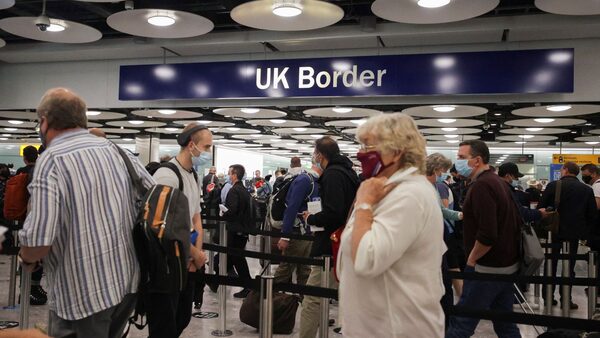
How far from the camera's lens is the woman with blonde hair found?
1969 mm

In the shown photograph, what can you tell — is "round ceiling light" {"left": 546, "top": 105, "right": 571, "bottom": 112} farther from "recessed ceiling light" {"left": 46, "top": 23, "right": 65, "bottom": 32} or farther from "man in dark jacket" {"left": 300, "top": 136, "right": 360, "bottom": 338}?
"recessed ceiling light" {"left": 46, "top": 23, "right": 65, "bottom": 32}

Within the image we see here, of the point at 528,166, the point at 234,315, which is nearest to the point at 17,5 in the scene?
the point at 234,315

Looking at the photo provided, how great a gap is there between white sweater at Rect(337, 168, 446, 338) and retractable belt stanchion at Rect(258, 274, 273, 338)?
1.31 meters

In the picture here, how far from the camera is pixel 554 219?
6906mm

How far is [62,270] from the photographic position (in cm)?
241

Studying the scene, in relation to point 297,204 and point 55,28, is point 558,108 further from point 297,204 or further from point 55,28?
point 55,28

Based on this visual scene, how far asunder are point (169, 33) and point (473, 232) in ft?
17.8

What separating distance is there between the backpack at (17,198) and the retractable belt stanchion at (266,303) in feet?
10.6

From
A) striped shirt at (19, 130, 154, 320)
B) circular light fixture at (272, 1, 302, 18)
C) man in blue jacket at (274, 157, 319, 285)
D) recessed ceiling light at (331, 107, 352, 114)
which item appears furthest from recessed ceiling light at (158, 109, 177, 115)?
striped shirt at (19, 130, 154, 320)

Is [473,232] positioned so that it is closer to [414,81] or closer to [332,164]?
[332,164]

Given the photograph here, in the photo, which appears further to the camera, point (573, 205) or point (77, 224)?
point (573, 205)

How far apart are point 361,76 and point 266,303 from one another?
6.10m

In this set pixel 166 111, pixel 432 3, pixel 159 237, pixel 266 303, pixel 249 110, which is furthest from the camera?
pixel 166 111

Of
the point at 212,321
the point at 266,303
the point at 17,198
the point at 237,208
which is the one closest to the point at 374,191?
the point at 266,303
